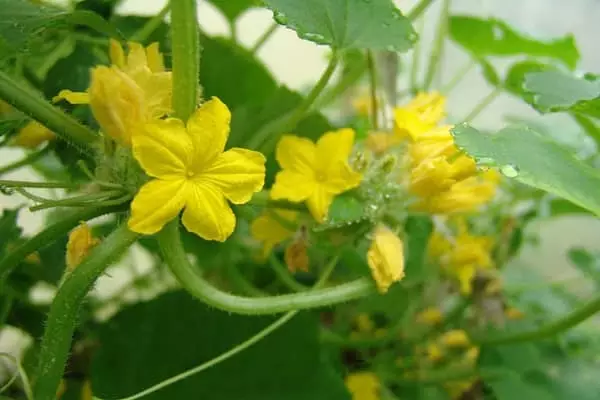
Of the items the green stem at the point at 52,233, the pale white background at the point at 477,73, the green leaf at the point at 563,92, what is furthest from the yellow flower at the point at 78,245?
the pale white background at the point at 477,73

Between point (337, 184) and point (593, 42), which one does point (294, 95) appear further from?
point (593, 42)

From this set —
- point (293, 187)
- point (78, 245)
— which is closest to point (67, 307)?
point (78, 245)

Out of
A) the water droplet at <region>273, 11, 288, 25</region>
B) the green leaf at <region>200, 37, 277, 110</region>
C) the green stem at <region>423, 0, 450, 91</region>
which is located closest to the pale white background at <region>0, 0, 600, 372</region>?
the green stem at <region>423, 0, 450, 91</region>

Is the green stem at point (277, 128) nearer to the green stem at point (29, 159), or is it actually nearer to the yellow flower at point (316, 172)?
the yellow flower at point (316, 172)

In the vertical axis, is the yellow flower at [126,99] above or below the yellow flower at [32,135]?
above

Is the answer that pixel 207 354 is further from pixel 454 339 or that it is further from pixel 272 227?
pixel 454 339

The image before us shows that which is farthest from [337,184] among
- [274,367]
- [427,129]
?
[274,367]
